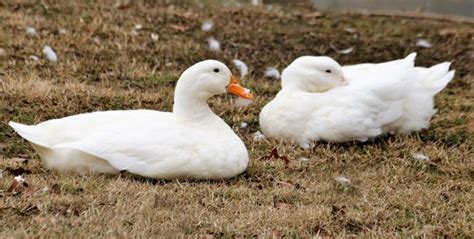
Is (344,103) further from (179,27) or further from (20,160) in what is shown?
(179,27)

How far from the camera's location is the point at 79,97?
7.46 metres

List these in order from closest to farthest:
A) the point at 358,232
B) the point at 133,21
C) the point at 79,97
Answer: the point at 358,232, the point at 79,97, the point at 133,21

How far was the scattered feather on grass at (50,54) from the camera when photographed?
28.6 feet

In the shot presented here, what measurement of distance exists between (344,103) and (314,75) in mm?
461

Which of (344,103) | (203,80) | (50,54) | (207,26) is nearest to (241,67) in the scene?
(207,26)

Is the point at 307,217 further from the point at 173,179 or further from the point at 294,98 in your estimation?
the point at 294,98

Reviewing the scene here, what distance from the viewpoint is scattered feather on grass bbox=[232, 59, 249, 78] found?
9.27m

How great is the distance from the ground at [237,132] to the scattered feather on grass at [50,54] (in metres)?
0.08

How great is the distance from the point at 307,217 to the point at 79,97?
139 inches

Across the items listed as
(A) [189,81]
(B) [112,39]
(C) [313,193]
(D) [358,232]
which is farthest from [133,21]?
(D) [358,232]

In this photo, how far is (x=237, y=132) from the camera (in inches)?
281

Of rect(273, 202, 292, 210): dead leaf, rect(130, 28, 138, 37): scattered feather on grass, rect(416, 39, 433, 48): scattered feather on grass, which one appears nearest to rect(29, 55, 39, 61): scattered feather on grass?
rect(130, 28, 138, 37): scattered feather on grass

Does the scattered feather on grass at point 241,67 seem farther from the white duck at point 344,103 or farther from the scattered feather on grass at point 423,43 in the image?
the scattered feather on grass at point 423,43

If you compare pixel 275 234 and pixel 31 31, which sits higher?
pixel 275 234
